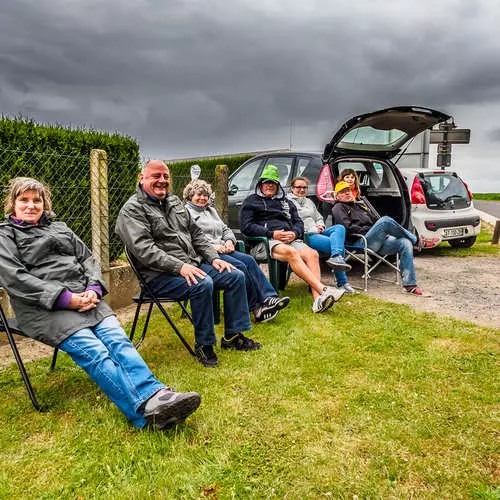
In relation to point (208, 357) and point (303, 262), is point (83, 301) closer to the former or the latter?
point (208, 357)

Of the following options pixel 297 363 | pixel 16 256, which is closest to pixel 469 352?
pixel 297 363

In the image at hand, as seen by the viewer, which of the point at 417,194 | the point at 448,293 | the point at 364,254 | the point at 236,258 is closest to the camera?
the point at 236,258

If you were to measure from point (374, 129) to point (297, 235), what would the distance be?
2116 millimetres

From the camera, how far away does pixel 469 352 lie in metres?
3.72

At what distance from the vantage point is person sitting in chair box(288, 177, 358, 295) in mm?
5539

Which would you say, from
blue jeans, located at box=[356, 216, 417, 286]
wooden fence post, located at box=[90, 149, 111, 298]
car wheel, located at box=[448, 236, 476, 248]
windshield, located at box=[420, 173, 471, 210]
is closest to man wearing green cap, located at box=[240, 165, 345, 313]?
blue jeans, located at box=[356, 216, 417, 286]

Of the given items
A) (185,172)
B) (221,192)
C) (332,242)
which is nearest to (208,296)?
(332,242)

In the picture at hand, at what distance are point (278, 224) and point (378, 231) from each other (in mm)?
1295

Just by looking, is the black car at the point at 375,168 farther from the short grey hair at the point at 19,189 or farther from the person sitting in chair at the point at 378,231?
the short grey hair at the point at 19,189

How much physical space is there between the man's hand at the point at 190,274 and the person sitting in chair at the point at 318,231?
2.19 meters

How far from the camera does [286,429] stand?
8.67ft

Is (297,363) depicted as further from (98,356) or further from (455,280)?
(455,280)

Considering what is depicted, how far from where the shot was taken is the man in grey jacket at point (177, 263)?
3.55 m

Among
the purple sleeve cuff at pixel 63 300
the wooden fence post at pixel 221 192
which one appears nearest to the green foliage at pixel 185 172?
the wooden fence post at pixel 221 192
